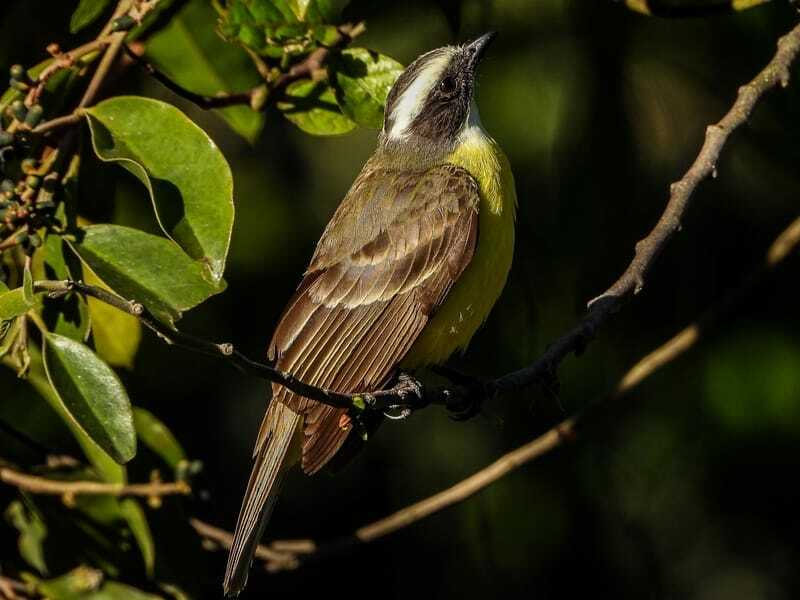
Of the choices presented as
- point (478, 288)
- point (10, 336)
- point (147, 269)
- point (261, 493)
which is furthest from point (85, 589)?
point (478, 288)

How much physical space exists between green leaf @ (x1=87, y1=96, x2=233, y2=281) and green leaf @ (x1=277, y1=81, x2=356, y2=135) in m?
0.61

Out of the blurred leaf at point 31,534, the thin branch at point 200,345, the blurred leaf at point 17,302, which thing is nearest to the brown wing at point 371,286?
Result: the blurred leaf at point 31,534

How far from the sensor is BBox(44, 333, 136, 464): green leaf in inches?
114

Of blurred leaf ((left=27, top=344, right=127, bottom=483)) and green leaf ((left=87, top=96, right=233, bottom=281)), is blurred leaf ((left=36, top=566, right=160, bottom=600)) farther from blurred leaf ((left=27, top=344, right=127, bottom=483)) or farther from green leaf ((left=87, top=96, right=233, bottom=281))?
green leaf ((left=87, top=96, right=233, bottom=281))

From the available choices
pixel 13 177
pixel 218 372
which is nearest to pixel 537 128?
pixel 13 177

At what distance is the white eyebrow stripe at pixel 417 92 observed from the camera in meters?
4.31

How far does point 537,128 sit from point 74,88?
1.49m

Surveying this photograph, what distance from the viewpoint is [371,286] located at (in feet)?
13.3

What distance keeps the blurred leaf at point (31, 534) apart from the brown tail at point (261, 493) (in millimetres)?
557

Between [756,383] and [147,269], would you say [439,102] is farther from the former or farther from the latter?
[147,269]

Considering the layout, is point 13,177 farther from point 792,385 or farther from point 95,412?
point 792,385

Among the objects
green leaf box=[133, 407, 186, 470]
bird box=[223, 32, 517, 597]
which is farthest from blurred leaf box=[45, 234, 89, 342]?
bird box=[223, 32, 517, 597]

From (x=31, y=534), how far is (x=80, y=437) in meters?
0.35

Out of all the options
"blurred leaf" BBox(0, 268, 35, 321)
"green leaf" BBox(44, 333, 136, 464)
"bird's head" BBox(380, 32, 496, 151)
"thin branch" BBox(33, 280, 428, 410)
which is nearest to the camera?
"thin branch" BBox(33, 280, 428, 410)
